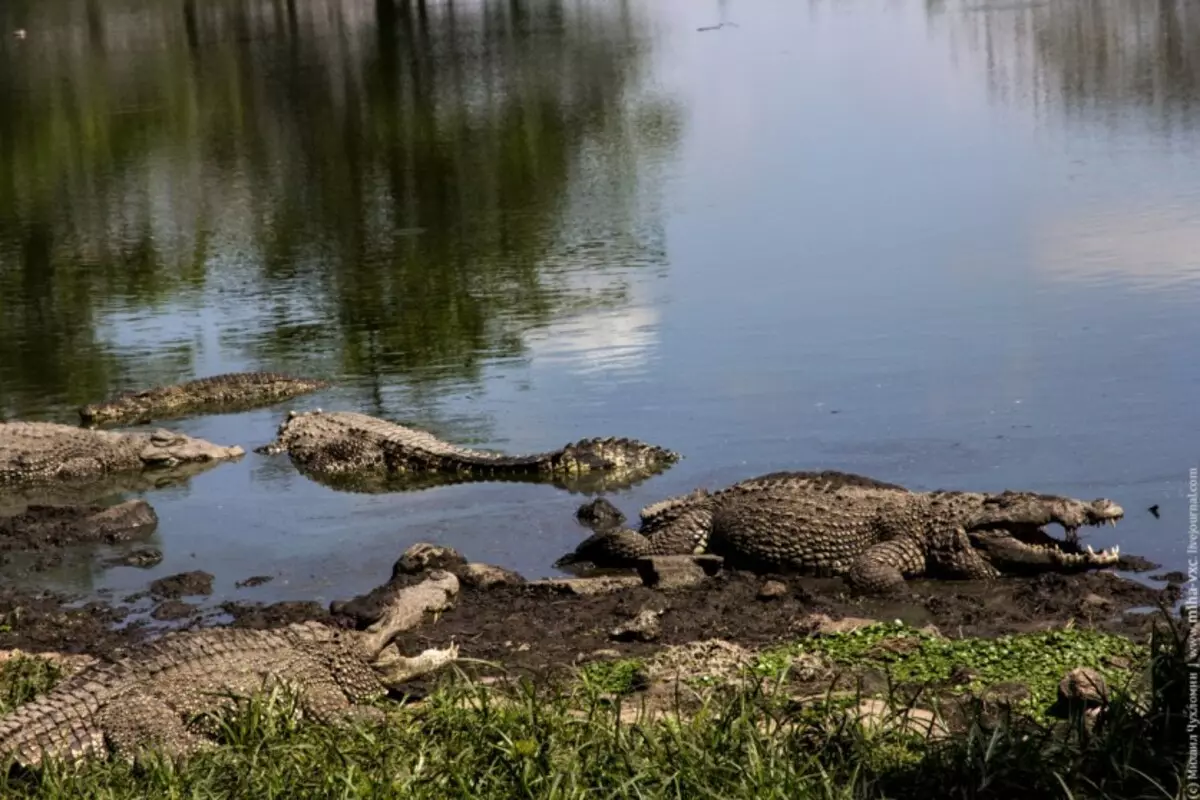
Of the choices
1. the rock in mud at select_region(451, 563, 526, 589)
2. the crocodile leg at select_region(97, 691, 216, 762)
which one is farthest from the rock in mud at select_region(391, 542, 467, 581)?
the crocodile leg at select_region(97, 691, 216, 762)

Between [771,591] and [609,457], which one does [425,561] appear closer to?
[771,591]

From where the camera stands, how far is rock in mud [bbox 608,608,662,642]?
8.46 m

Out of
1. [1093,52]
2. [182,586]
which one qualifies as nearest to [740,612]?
[182,586]

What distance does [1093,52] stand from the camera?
118 feet

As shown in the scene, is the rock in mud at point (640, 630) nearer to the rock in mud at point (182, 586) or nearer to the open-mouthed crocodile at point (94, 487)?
the rock in mud at point (182, 586)

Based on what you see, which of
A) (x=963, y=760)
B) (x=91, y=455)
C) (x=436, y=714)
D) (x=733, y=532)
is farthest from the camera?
(x=91, y=455)

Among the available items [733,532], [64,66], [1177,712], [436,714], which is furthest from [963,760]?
[64,66]

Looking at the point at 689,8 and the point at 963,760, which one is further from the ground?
the point at 689,8

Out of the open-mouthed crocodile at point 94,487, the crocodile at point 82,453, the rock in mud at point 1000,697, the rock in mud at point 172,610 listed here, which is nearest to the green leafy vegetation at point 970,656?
the rock in mud at point 1000,697

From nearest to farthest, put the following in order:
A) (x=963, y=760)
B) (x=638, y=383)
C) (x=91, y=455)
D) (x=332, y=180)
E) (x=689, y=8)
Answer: (x=963, y=760), (x=91, y=455), (x=638, y=383), (x=332, y=180), (x=689, y=8)

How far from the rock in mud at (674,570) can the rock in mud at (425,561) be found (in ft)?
3.54

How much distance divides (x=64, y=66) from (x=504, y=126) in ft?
74.9

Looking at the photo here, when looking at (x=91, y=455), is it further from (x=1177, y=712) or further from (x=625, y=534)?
(x=1177, y=712)

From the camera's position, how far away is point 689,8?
5981cm
